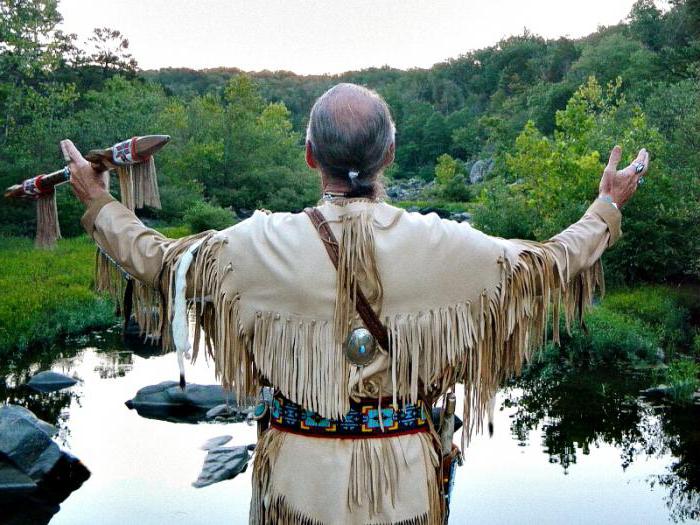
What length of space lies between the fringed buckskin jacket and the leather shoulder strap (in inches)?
0.6

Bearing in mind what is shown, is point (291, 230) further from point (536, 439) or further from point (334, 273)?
point (536, 439)

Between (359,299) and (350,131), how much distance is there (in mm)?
366

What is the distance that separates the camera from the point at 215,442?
7.20 m

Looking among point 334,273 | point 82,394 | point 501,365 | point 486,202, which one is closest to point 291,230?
point 334,273

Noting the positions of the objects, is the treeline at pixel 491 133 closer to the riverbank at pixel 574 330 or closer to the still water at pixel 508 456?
the riverbank at pixel 574 330

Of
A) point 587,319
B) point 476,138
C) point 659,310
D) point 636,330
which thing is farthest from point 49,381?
A: point 476,138

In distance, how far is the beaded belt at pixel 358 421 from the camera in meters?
1.92

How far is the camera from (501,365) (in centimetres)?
205

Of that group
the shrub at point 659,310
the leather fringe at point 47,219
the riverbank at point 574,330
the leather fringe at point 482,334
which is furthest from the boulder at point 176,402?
the leather fringe at point 482,334

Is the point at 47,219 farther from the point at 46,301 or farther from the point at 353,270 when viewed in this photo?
the point at 46,301

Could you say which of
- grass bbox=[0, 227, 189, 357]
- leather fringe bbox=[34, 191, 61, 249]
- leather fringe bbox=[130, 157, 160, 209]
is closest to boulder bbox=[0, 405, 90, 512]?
grass bbox=[0, 227, 189, 357]

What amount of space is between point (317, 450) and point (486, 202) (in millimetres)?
16544

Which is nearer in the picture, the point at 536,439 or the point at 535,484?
the point at 535,484

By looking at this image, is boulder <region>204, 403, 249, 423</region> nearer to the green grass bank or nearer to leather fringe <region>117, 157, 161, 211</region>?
the green grass bank
